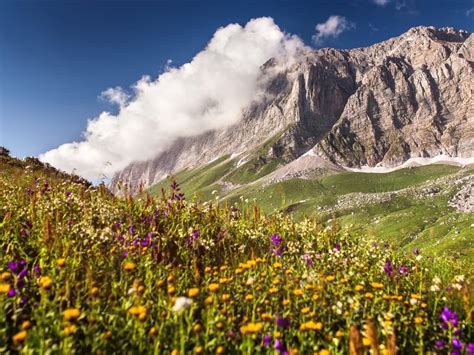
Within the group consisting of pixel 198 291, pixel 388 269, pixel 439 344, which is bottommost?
pixel 439 344

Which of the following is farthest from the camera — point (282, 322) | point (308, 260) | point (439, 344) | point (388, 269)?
point (308, 260)

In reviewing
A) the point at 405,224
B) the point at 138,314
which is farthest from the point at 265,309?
the point at 405,224

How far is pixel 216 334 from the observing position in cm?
487

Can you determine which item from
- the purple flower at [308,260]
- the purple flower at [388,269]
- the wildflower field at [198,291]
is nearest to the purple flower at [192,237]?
the wildflower field at [198,291]

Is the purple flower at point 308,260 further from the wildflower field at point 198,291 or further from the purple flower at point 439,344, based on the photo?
the purple flower at point 439,344

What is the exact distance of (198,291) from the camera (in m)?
4.97

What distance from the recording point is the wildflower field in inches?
180

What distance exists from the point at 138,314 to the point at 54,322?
40.0 inches

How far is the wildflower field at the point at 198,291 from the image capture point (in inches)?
180

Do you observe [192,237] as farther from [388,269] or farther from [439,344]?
[439,344]

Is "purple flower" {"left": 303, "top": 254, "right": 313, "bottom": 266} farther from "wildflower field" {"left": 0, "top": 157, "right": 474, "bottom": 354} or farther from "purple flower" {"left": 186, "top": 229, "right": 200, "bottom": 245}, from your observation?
"purple flower" {"left": 186, "top": 229, "right": 200, "bottom": 245}

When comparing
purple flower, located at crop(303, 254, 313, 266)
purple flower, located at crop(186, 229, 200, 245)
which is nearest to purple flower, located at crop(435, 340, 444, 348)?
purple flower, located at crop(303, 254, 313, 266)

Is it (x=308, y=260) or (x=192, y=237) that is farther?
(x=192, y=237)

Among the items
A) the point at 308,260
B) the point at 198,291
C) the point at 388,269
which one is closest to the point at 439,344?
the point at 388,269
